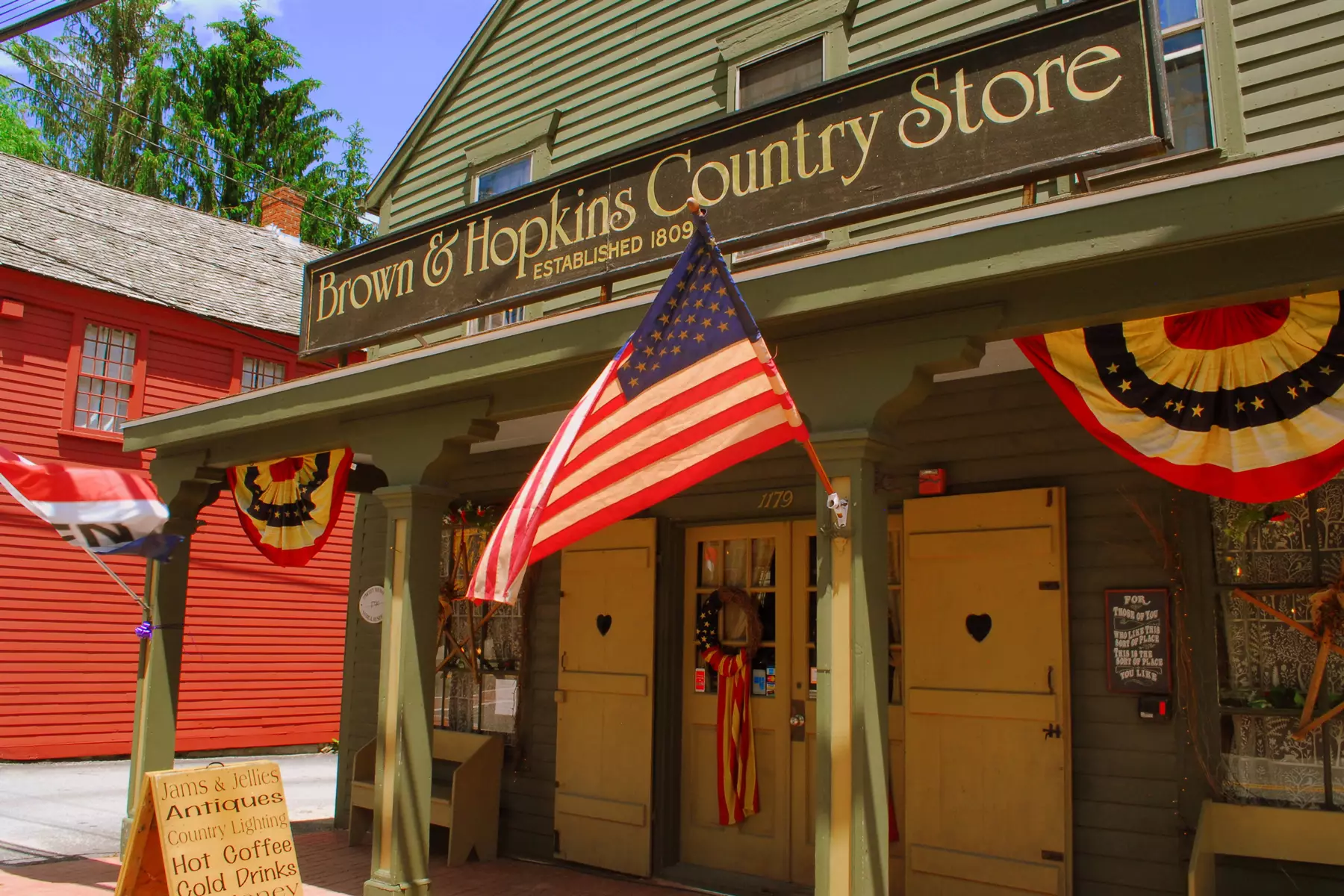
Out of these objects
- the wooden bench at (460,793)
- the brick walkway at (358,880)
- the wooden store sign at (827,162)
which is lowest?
the brick walkway at (358,880)

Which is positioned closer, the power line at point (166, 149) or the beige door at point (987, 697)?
the beige door at point (987, 697)

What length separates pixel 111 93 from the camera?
27.1 m

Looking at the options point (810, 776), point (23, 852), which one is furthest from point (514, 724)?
point (23, 852)

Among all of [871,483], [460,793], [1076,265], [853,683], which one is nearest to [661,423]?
[871,483]

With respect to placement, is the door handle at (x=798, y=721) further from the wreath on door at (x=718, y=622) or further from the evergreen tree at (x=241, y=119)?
the evergreen tree at (x=241, y=119)

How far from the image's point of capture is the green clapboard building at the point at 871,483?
4199 mm

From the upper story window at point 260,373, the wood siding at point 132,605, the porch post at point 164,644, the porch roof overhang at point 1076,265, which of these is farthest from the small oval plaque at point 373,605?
the upper story window at point 260,373

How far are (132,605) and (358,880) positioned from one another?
872 centimetres

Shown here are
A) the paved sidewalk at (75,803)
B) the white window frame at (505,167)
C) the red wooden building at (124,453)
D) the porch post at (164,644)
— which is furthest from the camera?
the red wooden building at (124,453)

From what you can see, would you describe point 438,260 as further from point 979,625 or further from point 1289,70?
point 1289,70

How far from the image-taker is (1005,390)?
20.2ft

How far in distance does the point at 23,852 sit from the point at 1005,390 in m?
7.55

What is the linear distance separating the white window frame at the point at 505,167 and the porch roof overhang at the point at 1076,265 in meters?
4.56

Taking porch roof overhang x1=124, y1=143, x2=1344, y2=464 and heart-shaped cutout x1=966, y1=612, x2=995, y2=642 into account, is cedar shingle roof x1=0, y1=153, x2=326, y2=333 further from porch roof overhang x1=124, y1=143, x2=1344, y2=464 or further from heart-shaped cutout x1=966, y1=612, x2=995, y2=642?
heart-shaped cutout x1=966, y1=612, x2=995, y2=642
